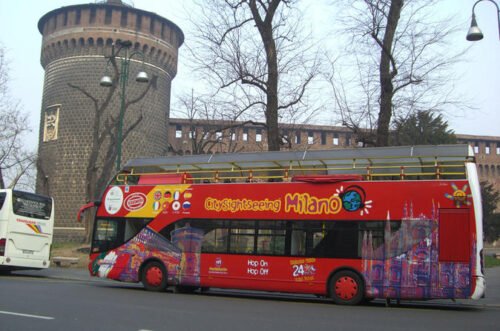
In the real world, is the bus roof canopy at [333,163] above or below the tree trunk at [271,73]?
below

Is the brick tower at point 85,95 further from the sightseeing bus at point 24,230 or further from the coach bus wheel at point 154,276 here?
the coach bus wheel at point 154,276

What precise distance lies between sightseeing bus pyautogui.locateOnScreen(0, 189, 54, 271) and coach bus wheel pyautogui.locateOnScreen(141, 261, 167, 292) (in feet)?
20.0

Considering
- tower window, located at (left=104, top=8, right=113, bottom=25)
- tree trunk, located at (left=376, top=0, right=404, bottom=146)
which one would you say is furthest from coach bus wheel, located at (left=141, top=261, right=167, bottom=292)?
tower window, located at (left=104, top=8, right=113, bottom=25)

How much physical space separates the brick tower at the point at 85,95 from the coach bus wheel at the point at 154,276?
32236mm

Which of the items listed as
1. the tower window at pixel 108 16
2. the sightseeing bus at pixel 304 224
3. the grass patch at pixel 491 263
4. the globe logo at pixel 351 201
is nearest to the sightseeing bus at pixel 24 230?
the sightseeing bus at pixel 304 224

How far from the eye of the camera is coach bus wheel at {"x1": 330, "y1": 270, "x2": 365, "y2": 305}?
1227 cm

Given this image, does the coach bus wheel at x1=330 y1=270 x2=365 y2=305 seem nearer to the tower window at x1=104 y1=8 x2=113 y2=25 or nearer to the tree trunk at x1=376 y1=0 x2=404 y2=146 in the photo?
the tree trunk at x1=376 y1=0 x2=404 y2=146

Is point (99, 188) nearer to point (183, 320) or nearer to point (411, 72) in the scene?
point (411, 72)

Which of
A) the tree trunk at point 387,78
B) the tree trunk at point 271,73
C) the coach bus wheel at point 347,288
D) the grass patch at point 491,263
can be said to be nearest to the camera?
the coach bus wheel at point 347,288

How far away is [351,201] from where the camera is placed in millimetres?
12664

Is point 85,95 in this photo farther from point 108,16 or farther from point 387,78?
point 387,78

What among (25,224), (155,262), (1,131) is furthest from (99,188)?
(155,262)

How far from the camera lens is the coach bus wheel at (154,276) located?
48.1 feet

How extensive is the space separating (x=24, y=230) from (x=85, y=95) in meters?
31.2
